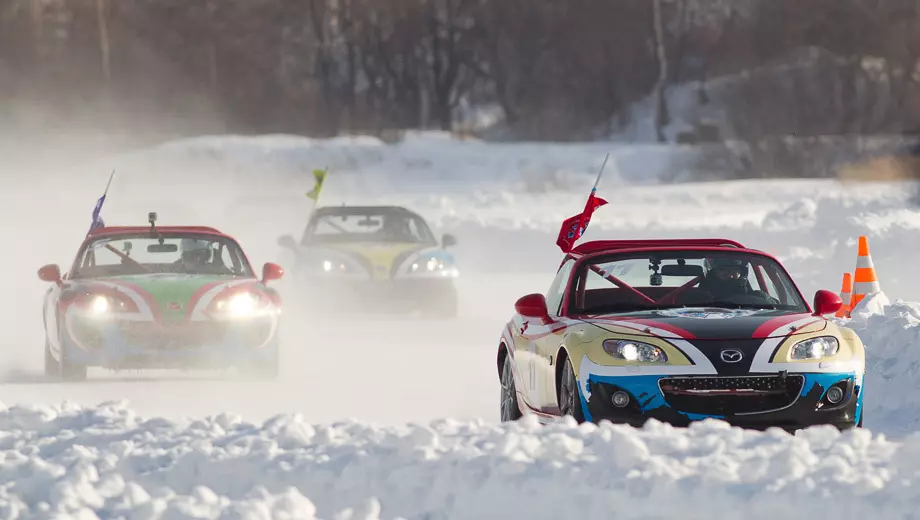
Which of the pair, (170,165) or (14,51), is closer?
(170,165)

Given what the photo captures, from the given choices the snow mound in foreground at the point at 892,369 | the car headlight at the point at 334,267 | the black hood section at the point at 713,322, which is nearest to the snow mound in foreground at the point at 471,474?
the black hood section at the point at 713,322

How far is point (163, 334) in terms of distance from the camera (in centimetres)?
1332

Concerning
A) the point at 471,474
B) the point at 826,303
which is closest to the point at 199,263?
the point at 826,303

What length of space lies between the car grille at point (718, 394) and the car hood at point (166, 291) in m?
5.56

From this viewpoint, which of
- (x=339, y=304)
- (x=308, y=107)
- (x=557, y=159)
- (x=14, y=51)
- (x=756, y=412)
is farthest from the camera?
(x=308, y=107)

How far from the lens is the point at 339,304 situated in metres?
19.6

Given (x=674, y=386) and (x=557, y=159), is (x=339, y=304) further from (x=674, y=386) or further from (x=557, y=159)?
(x=557, y=159)

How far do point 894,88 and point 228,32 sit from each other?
90.4ft

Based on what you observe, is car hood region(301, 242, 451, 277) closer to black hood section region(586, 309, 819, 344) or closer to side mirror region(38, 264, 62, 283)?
side mirror region(38, 264, 62, 283)

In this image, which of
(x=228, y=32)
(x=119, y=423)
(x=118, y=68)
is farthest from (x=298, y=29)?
(x=119, y=423)

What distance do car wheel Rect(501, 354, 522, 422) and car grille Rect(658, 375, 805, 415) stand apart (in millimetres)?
1562

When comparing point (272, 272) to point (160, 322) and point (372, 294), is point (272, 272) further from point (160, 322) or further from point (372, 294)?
point (372, 294)

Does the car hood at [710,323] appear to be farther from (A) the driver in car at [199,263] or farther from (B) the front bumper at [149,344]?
(A) the driver in car at [199,263]

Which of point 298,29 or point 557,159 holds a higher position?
point 298,29
